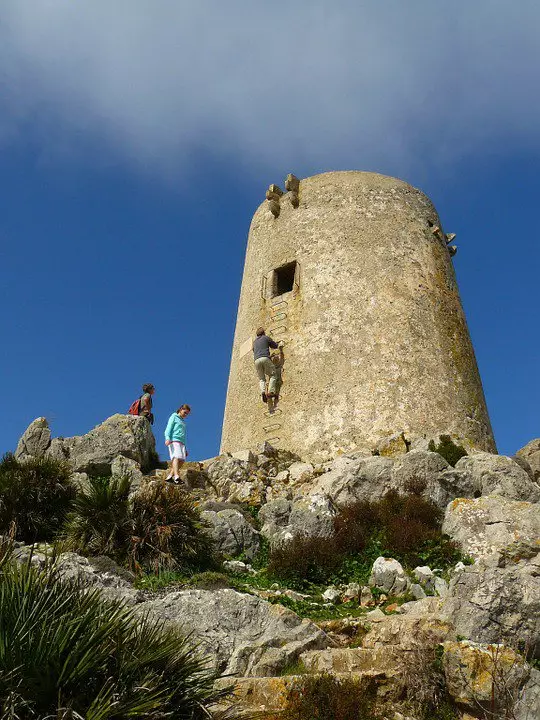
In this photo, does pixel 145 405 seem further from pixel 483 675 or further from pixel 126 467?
pixel 483 675

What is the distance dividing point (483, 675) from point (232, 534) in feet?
16.8

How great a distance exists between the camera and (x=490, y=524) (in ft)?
29.1

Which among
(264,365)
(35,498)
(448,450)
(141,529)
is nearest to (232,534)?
Answer: (141,529)

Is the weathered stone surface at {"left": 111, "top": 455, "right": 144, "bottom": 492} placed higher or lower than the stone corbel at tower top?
lower

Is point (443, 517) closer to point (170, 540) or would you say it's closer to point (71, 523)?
point (170, 540)

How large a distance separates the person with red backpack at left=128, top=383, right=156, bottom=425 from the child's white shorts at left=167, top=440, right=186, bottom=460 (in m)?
1.68

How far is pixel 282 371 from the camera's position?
45.3 feet

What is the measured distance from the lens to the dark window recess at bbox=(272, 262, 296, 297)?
15.2 meters

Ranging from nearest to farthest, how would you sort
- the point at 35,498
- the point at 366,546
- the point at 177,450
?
the point at 366,546, the point at 35,498, the point at 177,450

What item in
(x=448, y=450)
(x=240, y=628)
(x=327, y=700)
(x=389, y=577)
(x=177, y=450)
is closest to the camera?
(x=327, y=700)

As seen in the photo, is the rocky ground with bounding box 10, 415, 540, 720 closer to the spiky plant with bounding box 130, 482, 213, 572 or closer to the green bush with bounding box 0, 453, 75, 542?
the spiky plant with bounding box 130, 482, 213, 572

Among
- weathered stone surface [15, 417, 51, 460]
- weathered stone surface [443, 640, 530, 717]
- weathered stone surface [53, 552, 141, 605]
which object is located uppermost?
weathered stone surface [15, 417, 51, 460]

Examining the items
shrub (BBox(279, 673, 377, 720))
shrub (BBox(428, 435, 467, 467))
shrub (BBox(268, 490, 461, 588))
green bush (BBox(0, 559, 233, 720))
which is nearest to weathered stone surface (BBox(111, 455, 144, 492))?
shrub (BBox(268, 490, 461, 588))

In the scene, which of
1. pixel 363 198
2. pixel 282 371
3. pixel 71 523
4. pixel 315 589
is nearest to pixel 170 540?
pixel 71 523
